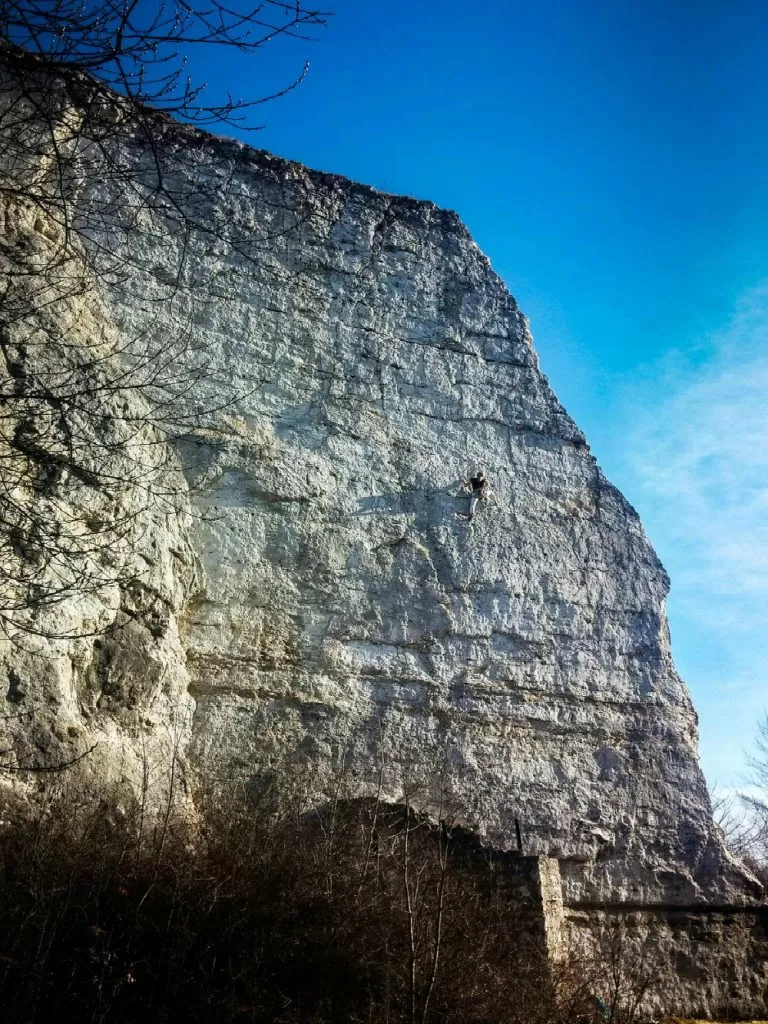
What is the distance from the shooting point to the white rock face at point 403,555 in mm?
5977

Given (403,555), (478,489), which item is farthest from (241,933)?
(478,489)

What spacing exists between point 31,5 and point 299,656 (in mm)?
4094

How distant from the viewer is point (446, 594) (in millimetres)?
6539

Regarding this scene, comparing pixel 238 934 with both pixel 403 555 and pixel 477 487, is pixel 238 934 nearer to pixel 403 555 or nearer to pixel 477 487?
pixel 403 555

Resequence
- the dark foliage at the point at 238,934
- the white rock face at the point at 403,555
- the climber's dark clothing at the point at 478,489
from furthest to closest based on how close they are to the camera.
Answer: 1. the climber's dark clothing at the point at 478,489
2. the white rock face at the point at 403,555
3. the dark foliage at the point at 238,934

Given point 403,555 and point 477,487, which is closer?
point 403,555

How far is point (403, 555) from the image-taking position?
656 centimetres

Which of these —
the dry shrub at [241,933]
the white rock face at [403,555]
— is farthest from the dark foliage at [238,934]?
the white rock face at [403,555]

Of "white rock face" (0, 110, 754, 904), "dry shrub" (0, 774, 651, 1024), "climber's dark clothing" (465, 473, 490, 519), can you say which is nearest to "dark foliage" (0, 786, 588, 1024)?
"dry shrub" (0, 774, 651, 1024)

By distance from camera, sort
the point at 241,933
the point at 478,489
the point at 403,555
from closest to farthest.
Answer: the point at 241,933
the point at 403,555
the point at 478,489

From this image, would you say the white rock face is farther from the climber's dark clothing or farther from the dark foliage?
the dark foliage

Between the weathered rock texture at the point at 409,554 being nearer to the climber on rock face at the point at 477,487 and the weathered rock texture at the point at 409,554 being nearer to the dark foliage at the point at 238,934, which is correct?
the climber on rock face at the point at 477,487

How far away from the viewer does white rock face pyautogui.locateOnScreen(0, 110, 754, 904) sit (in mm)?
5977

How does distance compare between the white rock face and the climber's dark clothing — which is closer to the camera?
the white rock face
